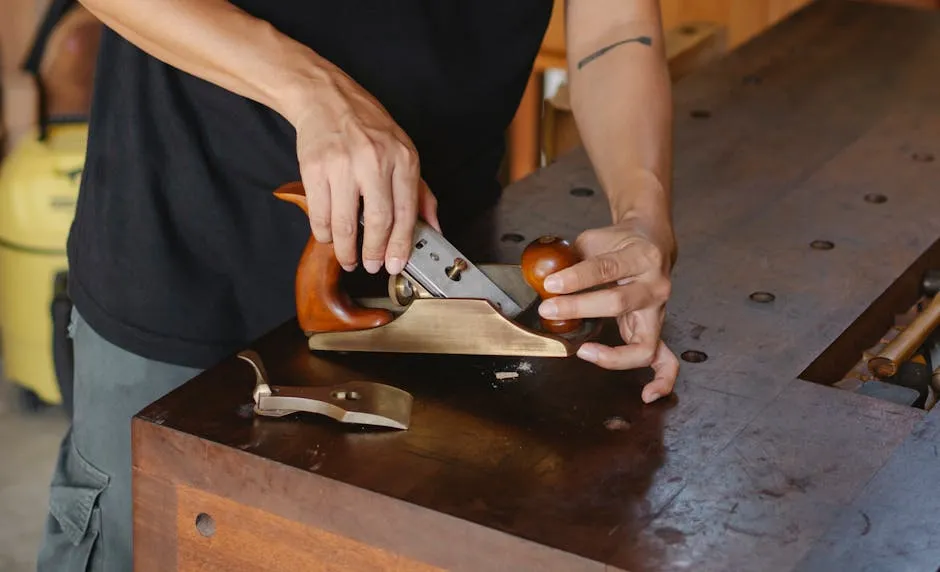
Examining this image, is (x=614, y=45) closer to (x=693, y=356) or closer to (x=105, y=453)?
(x=693, y=356)

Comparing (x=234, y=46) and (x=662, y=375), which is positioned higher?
(x=234, y=46)

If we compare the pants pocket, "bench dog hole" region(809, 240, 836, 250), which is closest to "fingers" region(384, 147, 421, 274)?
the pants pocket

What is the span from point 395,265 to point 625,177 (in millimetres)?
359

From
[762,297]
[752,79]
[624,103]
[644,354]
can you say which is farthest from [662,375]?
[752,79]

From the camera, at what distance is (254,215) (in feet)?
4.97

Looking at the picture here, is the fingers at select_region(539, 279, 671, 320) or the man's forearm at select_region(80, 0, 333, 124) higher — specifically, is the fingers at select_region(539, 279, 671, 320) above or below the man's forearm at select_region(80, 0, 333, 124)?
below

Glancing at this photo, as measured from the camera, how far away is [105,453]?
1531 mm

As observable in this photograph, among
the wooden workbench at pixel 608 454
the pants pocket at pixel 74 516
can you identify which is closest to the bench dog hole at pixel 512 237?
the wooden workbench at pixel 608 454

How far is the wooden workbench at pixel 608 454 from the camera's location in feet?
3.55

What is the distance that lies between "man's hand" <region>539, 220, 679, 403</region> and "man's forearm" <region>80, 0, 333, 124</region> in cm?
30

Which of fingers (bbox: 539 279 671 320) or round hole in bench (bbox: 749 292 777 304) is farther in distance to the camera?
round hole in bench (bbox: 749 292 777 304)

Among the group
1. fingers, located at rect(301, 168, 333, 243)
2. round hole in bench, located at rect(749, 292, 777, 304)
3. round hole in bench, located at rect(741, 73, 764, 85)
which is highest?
fingers, located at rect(301, 168, 333, 243)

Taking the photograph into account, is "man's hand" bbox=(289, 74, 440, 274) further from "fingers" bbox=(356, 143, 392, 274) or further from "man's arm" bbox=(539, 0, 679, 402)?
"man's arm" bbox=(539, 0, 679, 402)

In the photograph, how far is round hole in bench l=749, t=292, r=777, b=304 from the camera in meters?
1.51
